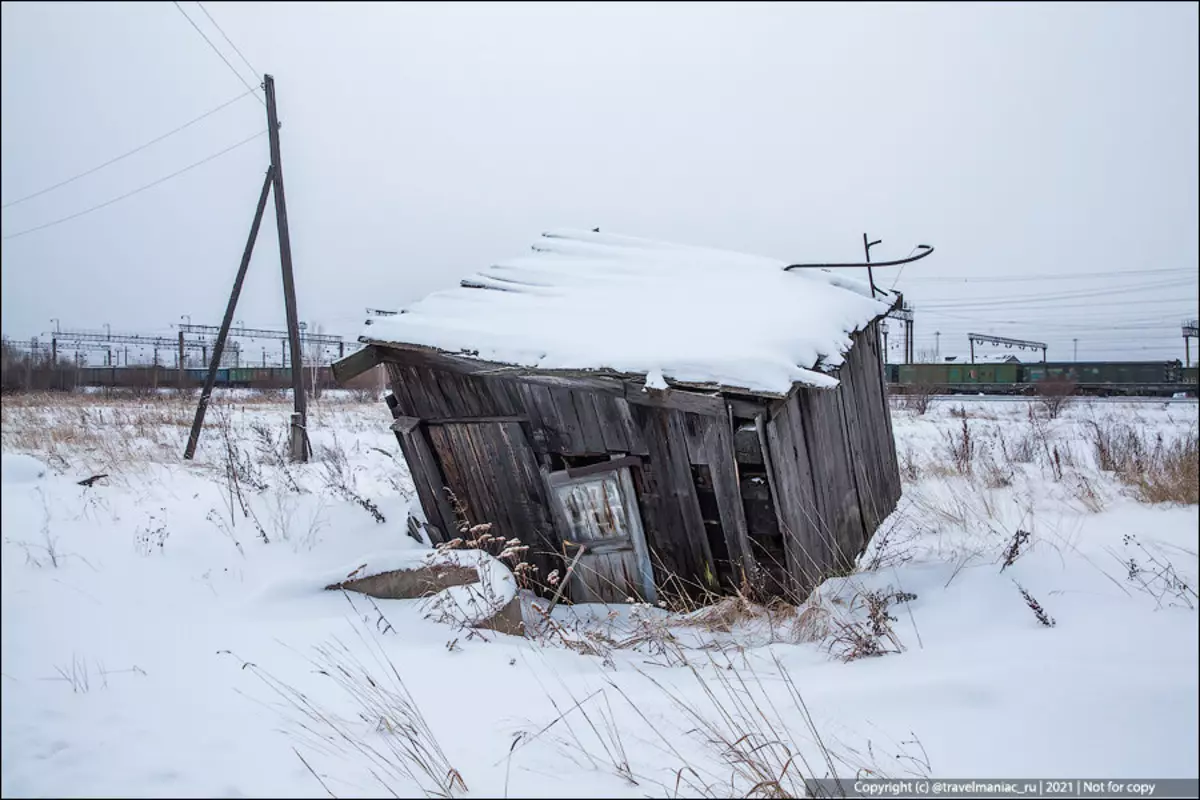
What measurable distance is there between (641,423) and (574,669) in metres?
1.88

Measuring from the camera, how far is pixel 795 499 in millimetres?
4570

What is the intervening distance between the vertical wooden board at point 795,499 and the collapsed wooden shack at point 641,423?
2 centimetres

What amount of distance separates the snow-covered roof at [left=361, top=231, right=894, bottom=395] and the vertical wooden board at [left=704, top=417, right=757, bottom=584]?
50 cm

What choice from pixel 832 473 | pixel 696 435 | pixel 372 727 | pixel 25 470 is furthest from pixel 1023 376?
pixel 25 470

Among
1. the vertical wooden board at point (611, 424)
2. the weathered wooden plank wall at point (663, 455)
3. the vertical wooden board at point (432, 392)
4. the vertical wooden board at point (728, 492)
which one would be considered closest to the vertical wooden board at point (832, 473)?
the weathered wooden plank wall at point (663, 455)

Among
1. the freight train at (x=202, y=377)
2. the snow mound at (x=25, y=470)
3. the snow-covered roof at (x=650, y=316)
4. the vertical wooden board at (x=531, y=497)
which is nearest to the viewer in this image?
the snow-covered roof at (x=650, y=316)

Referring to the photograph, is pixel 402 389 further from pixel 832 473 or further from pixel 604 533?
pixel 832 473

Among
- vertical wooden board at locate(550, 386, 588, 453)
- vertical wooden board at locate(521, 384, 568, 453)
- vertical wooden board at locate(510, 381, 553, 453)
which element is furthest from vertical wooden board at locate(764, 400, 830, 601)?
vertical wooden board at locate(510, 381, 553, 453)

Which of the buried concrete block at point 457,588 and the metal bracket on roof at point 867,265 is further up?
the metal bracket on roof at point 867,265

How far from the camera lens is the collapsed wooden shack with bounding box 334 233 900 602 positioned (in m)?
4.33

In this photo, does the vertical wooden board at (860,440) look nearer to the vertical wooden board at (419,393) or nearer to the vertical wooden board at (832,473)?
the vertical wooden board at (832,473)

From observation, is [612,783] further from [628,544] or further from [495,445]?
[495,445]

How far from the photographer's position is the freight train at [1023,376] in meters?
20.6

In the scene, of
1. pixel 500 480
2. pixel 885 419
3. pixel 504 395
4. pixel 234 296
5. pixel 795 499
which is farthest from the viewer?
pixel 234 296
